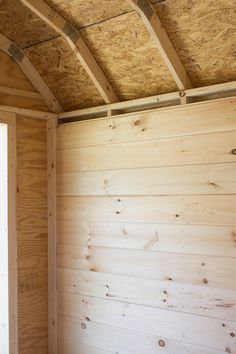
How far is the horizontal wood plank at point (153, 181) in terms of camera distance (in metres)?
2.48

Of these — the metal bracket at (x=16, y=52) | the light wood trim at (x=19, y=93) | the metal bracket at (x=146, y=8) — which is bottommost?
the light wood trim at (x=19, y=93)

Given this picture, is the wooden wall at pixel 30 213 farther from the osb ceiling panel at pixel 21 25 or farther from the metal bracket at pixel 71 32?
the metal bracket at pixel 71 32

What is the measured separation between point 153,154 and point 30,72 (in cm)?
111

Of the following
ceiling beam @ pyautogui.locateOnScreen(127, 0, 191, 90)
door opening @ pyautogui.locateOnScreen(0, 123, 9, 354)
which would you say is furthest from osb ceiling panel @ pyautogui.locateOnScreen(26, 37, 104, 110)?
ceiling beam @ pyautogui.locateOnScreen(127, 0, 191, 90)

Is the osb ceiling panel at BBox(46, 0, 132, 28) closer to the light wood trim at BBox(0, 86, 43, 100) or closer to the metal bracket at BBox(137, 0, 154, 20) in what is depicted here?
the metal bracket at BBox(137, 0, 154, 20)

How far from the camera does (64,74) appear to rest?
309 centimetres

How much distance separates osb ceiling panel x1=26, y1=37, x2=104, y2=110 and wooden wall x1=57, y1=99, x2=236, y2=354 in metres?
0.20

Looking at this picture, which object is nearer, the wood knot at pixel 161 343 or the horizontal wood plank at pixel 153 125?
the horizontal wood plank at pixel 153 125

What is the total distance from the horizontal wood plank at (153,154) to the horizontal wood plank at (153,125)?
40 mm

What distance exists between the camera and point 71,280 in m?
3.20

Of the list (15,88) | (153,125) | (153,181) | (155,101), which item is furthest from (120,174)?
(15,88)

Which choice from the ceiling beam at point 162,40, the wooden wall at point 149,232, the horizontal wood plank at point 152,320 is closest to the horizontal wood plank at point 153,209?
the wooden wall at point 149,232

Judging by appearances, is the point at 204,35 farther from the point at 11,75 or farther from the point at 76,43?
the point at 11,75

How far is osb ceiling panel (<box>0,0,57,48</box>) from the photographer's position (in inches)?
105
